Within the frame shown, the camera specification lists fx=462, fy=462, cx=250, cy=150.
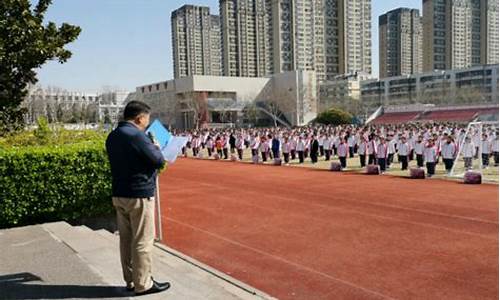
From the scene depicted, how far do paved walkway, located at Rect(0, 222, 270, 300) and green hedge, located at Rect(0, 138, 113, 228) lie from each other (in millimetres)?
558

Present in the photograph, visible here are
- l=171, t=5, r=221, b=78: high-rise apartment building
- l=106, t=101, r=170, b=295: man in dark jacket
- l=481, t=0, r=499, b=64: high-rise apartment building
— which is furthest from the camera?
l=171, t=5, r=221, b=78: high-rise apartment building

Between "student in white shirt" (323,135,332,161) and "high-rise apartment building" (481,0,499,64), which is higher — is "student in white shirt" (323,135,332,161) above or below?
below

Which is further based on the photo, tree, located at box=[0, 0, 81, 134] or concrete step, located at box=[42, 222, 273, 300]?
tree, located at box=[0, 0, 81, 134]

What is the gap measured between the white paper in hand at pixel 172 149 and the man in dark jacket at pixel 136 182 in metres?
1.31

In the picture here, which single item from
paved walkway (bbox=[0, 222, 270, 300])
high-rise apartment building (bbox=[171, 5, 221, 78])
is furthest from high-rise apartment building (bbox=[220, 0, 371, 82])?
paved walkway (bbox=[0, 222, 270, 300])

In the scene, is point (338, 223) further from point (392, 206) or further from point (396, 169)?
point (396, 169)

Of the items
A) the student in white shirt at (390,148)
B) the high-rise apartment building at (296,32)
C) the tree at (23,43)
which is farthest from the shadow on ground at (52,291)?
the high-rise apartment building at (296,32)

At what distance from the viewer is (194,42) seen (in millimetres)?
106500

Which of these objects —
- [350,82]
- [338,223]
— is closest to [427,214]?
[338,223]

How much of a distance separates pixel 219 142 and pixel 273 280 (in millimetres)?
23152

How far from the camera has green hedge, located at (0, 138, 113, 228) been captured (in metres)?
6.66

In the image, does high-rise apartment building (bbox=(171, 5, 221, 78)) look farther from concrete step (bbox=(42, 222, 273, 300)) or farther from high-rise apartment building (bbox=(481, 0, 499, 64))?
concrete step (bbox=(42, 222, 273, 300))

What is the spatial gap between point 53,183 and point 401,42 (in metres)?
116

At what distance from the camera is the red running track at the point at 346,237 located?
5203mm
